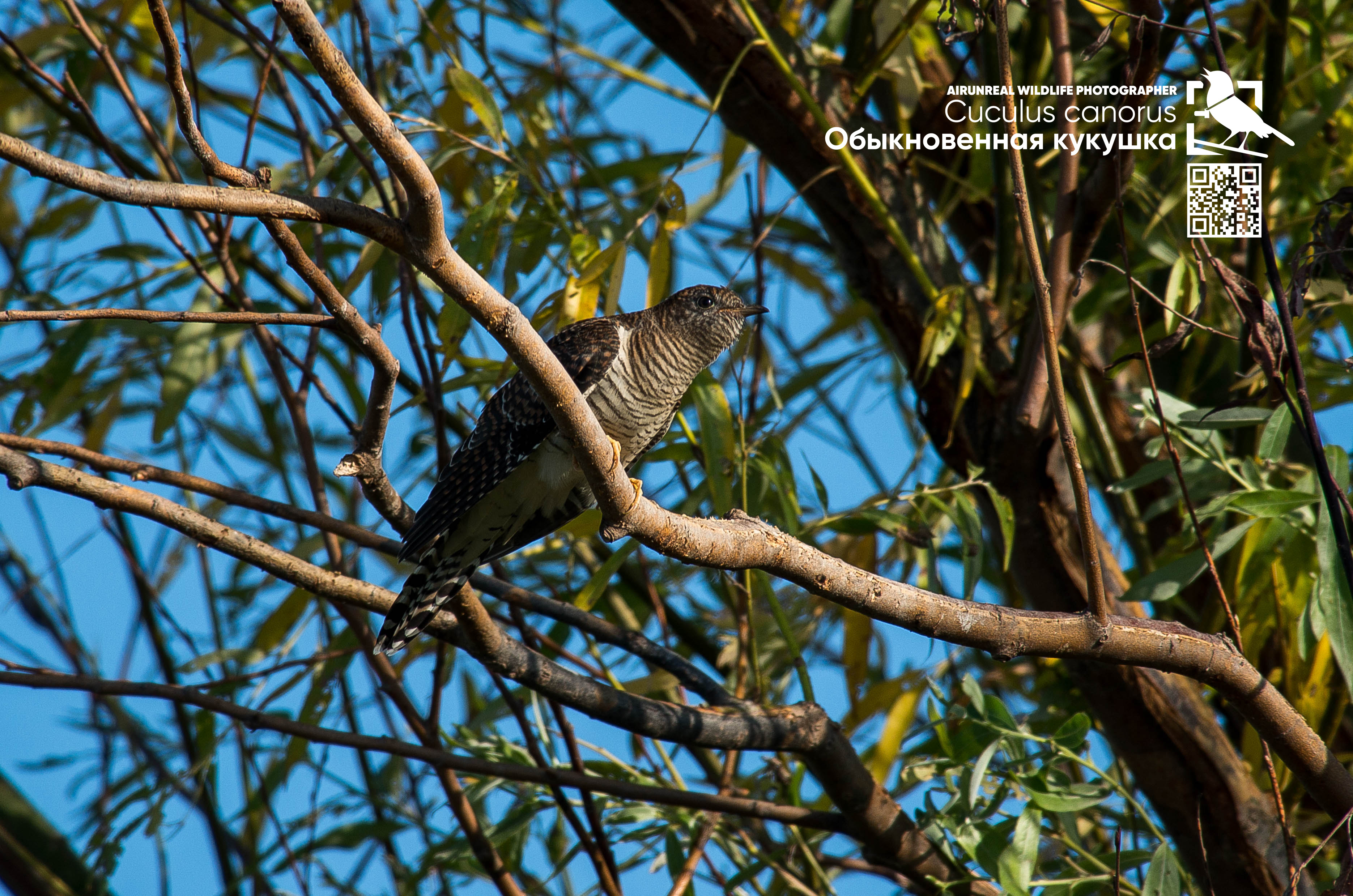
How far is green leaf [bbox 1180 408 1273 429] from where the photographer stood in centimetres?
189

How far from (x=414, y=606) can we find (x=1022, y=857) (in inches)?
48.3

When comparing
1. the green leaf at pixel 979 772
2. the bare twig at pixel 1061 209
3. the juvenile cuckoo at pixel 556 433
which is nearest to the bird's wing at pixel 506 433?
the juvenile cuckoo at pixel 556 433

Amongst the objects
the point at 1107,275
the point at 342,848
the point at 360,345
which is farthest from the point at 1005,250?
the point at 342,848

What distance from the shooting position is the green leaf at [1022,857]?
179 centimetres

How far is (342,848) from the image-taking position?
292 centimetres

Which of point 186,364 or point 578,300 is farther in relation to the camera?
point 186,364

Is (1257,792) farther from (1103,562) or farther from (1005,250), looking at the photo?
(1005,250)

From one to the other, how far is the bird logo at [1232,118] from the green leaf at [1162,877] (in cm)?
126

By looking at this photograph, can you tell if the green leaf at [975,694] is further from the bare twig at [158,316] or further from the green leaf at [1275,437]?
the bare twig at [158,316]

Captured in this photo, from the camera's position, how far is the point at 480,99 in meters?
2.19

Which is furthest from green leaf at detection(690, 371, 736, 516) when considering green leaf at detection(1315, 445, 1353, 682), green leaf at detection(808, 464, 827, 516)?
green leaf at detection(1315, 445, 1353, 682)

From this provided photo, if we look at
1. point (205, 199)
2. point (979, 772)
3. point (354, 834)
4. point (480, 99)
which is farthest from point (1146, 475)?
point (354, 834)

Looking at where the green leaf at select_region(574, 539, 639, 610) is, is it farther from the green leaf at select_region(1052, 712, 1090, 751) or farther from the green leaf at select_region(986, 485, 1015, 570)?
the green leaf at select_region(1052, 712, 1090, 751)

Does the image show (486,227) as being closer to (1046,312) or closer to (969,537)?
(969,537)
